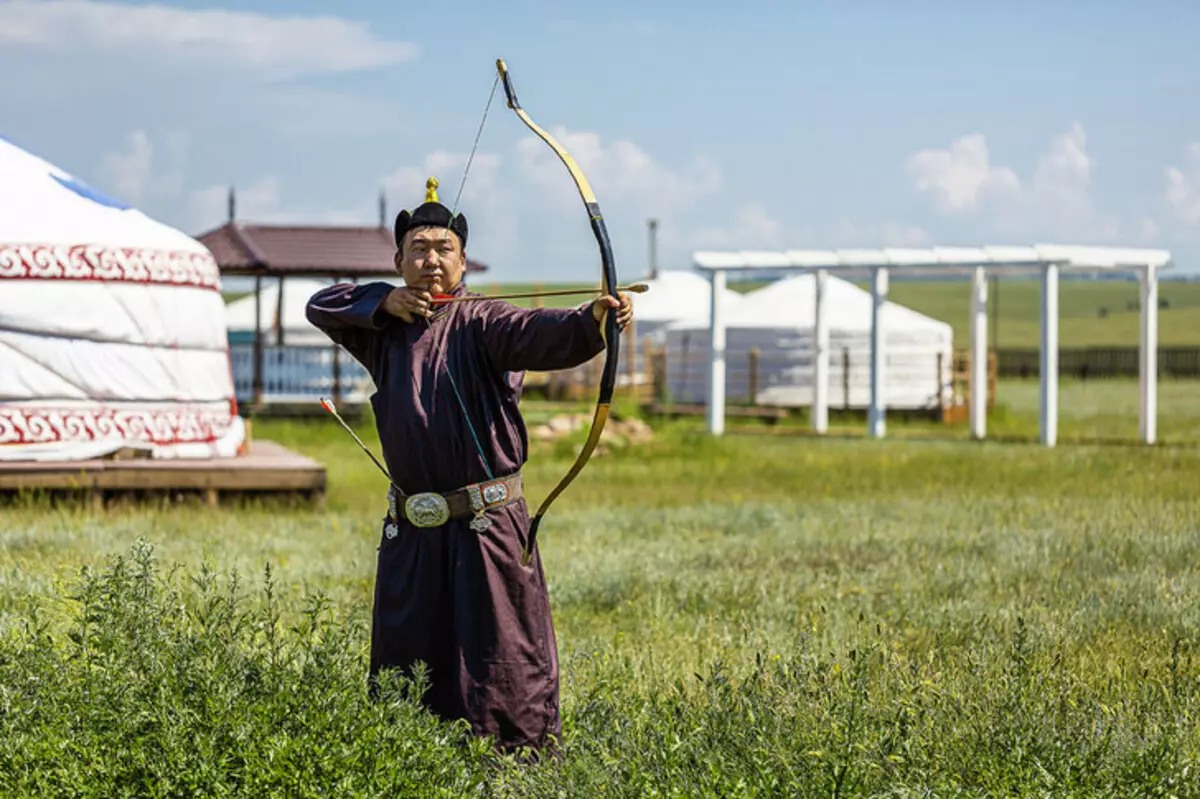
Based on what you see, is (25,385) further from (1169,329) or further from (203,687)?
(1169,329)

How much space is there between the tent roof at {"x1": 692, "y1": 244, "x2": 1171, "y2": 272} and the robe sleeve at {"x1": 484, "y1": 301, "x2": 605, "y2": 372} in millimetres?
14744

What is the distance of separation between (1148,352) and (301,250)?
10168mm

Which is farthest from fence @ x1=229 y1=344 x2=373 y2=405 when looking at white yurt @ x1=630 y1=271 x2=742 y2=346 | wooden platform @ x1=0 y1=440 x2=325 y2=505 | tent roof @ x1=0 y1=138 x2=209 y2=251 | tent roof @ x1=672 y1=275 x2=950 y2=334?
white yurt @ x1=630 y1=271 x2=742 y2=346

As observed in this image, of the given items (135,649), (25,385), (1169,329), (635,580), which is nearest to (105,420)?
(25,385)

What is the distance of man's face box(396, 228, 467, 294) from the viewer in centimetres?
398

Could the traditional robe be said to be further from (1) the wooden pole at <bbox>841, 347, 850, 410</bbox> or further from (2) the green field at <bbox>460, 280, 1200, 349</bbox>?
(2) the green field at <bbox>460, 280, 1200, 349</bbox>

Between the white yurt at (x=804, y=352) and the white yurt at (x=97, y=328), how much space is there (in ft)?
46.1

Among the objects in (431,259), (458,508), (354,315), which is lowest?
(458,508)

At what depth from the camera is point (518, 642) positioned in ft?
12.8

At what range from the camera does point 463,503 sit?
3.89 meters

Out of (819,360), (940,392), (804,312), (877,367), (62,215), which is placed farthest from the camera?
(804,312)

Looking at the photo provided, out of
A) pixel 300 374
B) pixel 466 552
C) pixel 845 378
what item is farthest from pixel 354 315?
pixel 845 378

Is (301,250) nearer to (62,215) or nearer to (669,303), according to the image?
(62,215)

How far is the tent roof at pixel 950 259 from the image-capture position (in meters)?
18.0
